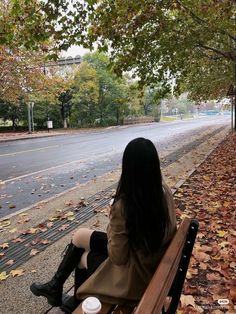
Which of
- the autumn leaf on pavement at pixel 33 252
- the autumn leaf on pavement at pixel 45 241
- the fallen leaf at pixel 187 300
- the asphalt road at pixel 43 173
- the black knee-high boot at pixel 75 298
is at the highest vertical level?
the black knee-high boot at pixel 75 298

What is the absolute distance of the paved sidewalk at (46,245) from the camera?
11.3 feet

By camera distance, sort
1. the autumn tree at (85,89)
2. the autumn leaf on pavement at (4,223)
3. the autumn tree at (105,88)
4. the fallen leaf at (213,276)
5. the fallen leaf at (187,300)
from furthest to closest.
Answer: the autumn tree at (105,88), the autumn tree at (85,89), the autumn leaf on pavement at (4,223), the fallen leaf at (213,276), the fallen leaf at (187,300)

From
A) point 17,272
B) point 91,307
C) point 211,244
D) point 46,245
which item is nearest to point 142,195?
point 91,307

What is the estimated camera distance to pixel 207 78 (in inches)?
731

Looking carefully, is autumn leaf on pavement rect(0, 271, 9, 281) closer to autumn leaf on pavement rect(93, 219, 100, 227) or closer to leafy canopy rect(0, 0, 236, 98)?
autumn leaf on pavement rect(93, 219, 100, 227)

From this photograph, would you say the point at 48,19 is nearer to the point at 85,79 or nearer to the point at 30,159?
the point at 30,159

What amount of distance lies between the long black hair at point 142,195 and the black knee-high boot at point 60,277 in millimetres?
817

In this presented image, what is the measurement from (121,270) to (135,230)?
0.31 metres

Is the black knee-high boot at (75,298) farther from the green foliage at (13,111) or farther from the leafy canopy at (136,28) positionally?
the green foliage at (13,111)

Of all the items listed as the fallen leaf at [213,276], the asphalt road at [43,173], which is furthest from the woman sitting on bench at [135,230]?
the asphalt road at [43,173]

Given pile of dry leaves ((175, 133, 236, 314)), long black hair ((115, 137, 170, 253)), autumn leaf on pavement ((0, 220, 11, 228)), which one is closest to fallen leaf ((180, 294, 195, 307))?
pile of dry leaves ((175, 133, 236, 314))

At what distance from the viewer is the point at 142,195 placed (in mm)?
2137

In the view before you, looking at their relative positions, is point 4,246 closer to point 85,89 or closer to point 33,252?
point 33,252

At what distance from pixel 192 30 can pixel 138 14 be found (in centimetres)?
219
